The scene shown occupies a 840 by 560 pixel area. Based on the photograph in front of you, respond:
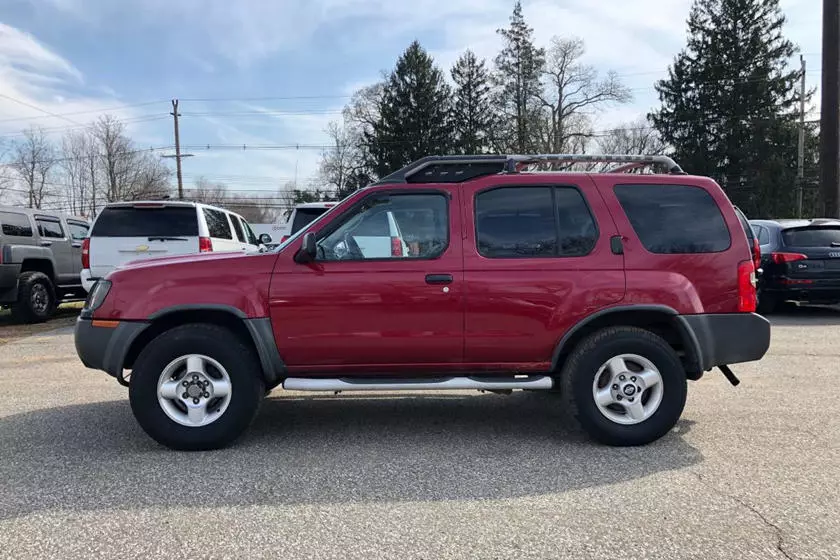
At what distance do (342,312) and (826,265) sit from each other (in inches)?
381

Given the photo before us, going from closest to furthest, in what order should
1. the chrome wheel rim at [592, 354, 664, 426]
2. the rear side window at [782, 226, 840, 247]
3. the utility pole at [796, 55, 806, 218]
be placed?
the chrome wheel rim at [592, 354, 664, 426] < the rear side window at [782, 226, 840, 247] < the utility pole at [796, 55, 806, 218]

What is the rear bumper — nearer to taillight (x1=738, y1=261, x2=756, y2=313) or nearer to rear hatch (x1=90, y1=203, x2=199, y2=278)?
taillight (x1=738, y1=261, x2=756, y2=313)

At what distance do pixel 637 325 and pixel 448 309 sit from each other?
1.46m

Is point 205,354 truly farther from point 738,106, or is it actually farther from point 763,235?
point 738,106

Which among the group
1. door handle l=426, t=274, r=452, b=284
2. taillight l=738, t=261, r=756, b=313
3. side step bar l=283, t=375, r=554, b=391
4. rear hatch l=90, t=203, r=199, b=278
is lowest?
side step bar l=283, t=375, r=554, b=391

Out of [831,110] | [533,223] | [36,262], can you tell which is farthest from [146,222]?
[831,110]

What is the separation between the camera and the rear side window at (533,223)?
4449mm

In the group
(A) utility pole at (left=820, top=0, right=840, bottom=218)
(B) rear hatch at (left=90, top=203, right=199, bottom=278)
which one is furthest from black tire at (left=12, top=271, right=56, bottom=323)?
(A) utility pole at (left=820, top=0, right=840, bottom=218)

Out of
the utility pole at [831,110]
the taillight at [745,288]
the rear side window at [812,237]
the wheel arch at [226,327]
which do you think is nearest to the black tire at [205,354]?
the wheel arch at [226,327]

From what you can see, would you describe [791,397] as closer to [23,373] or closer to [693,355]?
[693,355]

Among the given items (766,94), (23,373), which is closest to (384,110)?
(766,94)

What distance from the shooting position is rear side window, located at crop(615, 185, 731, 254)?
4473 millimetres

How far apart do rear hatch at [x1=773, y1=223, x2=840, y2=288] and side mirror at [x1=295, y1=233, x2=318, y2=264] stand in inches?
372

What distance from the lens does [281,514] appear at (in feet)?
11.1
